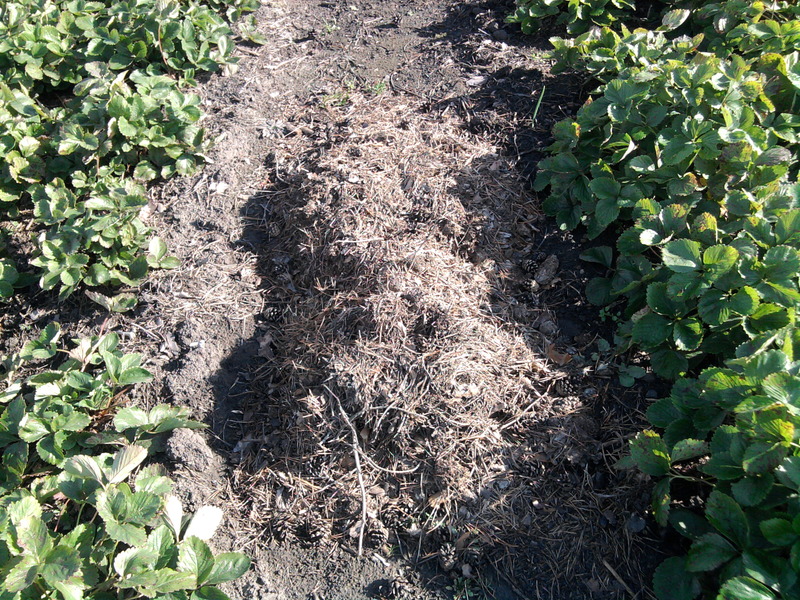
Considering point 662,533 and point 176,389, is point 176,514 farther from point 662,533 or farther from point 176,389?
point 662,533

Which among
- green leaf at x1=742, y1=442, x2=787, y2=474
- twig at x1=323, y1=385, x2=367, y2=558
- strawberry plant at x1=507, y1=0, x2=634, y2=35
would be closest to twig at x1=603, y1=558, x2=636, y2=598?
green leaf at x1=742, y1=442, x2=787, y2=474

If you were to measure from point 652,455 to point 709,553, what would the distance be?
0.32 m

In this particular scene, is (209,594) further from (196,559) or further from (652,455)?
(652,455)

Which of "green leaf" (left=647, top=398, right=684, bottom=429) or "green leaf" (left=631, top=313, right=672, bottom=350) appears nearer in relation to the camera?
"green leaf" (left=647, top=398, right=684, bottom=429)

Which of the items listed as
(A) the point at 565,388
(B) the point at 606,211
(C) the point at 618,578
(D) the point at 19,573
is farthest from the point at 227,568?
(B) the point at 606,211

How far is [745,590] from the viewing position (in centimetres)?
153

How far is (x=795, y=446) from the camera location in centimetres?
171

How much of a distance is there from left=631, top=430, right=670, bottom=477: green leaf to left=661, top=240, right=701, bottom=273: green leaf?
604 millimetres

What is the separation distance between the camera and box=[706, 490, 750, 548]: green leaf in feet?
5.64

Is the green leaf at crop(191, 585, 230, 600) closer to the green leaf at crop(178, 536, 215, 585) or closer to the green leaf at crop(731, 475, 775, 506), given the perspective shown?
the green leaf at crop(178, 536, 215, 585)

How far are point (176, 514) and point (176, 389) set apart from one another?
0.58 meters

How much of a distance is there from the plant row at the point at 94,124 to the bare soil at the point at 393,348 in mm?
176

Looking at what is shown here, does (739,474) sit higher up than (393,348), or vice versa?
(739,474)

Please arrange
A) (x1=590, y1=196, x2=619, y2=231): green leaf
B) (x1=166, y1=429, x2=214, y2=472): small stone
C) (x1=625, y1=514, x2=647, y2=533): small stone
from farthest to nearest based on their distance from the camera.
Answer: (x1=590, y1=196, x2=619, y2=231): green leaf < (x1=166, y1=429, x2=214, y2=472): small stone < (x1=625, y1=514, x2=647, y2=533): small stone
